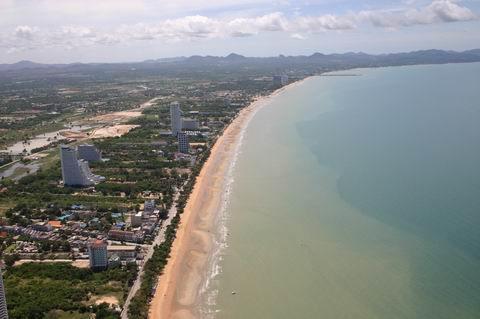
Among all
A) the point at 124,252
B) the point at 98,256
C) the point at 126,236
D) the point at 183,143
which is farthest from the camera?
the point at 183,143

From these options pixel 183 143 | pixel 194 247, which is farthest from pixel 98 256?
pixel 183 143

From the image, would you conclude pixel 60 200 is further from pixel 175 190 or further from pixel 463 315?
pixel 463 315

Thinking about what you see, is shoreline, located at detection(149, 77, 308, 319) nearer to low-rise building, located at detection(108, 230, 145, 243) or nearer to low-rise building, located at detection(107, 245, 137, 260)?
low-rise building, located at detection(107, 245, 137, 260)

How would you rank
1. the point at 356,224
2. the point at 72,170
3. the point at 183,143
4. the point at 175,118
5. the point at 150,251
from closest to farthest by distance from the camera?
the point at 150,251 < the point at 356,224 < the point at 72,170 < the point at 183,143 < the point at 175,118

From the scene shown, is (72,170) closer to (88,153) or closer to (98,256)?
(88,153)

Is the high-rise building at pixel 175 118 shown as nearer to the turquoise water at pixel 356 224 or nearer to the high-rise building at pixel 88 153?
the turquoise water at pixel 356 224

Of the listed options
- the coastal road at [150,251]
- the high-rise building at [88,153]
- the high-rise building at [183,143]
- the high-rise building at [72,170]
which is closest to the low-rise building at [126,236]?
the coastal road at [150,251]
